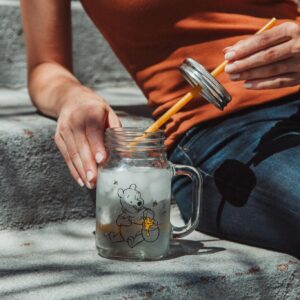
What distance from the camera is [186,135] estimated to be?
74.9 inches

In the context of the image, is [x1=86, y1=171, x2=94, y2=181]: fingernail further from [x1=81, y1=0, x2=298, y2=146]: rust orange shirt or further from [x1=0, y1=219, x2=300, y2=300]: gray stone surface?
[x1=81, y1=0, x2=298, y2=146]: rust orange shirt

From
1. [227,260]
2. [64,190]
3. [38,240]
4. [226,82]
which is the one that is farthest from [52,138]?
[227,260]

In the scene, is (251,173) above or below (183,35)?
below

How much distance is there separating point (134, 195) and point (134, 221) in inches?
1.9

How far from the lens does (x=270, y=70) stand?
1628 millimetres

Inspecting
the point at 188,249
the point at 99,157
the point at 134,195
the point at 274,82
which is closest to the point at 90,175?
the point at 99,157

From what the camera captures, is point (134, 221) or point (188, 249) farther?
point (188, 249)

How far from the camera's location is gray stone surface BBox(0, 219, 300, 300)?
4.88ft

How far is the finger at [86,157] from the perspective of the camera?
5.43 feet

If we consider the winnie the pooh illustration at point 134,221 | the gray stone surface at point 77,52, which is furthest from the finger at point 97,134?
the gray stone surface at point 77,52

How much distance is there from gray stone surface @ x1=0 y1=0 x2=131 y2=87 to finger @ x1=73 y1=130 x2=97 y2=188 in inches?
38.8

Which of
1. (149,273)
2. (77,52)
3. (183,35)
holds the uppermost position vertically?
(183,35)

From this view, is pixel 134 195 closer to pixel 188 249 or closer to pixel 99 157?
pixel 99 157

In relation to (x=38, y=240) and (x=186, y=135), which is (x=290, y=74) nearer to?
(x=186, y=135)
